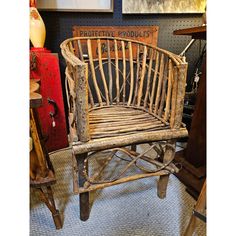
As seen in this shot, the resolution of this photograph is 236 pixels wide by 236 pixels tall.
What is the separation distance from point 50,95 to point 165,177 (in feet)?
2.86

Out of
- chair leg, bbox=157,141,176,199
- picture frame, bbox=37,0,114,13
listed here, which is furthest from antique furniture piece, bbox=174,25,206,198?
picture frame, bbox=37,0,114,13

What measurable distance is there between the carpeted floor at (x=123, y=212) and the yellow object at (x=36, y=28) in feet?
2.80

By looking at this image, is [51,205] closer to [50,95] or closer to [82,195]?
[82,195]

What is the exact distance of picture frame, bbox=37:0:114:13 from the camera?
53.8 inches

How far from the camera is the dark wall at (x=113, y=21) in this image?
1.44 metres

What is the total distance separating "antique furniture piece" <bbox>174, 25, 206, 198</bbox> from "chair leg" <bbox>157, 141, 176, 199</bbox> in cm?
17

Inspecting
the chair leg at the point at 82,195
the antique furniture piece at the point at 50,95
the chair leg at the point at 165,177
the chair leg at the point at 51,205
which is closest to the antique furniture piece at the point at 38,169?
the chair leg at the point at 51,205

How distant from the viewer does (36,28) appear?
1177mm
